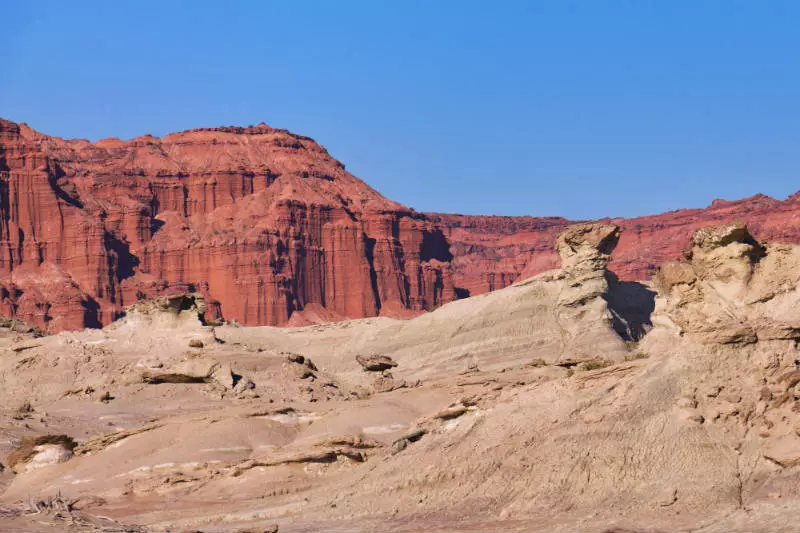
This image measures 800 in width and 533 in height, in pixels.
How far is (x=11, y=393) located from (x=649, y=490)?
27259 mm

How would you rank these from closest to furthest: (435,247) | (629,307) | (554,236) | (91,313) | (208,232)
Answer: (629,307)
(91,313)
(208,232)
(435,247)
(554,236)

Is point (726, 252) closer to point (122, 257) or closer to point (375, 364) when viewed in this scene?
point (375, 364)

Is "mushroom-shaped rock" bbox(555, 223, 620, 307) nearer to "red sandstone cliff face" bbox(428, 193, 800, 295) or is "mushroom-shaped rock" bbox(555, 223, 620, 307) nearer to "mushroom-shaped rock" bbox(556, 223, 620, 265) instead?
"mushroom-shaped rock" bbox(556, 223, 620, 265)

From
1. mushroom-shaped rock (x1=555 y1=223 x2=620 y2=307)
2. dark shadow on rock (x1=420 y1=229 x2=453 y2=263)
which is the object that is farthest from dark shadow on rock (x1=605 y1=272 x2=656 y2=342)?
dark shadow on rock (x1=420 y1=229 x2=453 y2=263)

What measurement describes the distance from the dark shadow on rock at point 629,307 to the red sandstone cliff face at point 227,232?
8033 centimetres

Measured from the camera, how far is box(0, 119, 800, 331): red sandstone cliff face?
5231 inches

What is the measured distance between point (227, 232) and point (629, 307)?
97330 millimetres

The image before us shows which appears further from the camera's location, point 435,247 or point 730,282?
point 435,247

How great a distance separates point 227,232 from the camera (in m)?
143

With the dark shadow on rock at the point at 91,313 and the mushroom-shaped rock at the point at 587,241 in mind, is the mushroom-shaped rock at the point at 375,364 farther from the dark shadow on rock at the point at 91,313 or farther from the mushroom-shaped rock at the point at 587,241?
the dark shadow on rock at the point at 91,313

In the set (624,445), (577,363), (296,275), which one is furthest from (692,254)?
(296,275)

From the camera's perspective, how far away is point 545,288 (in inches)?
1893

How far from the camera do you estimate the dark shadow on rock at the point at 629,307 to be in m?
47.8

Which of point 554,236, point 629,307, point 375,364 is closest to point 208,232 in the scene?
point 554,236
